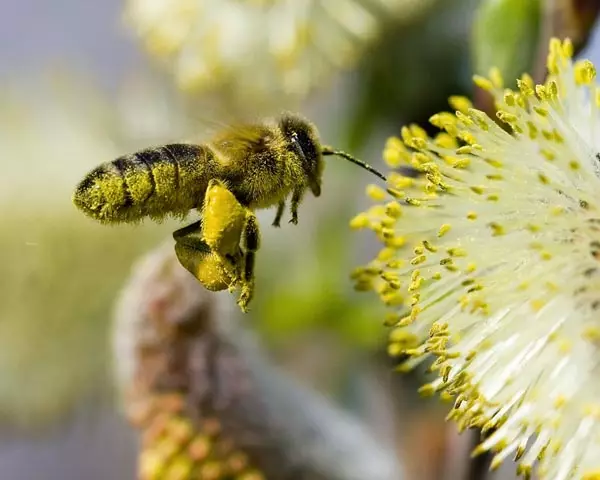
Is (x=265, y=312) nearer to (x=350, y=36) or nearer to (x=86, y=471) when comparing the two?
(x=350, y=36)

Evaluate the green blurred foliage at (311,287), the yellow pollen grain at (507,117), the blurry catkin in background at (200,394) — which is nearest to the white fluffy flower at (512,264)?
the yellow pollen grain at (507,117)

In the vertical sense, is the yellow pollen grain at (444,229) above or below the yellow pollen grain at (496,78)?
below

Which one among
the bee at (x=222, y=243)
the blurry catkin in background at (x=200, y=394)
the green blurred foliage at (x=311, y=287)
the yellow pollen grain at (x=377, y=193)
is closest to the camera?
the bee at (x=222, y=243)

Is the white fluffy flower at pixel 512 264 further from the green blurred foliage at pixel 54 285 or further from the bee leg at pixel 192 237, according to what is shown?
the green blurred foliage at pixel 54 285

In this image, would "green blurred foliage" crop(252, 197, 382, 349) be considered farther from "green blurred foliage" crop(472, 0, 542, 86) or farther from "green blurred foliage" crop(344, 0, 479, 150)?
"green blurred foliage" crop(472, 0, 542, 86)

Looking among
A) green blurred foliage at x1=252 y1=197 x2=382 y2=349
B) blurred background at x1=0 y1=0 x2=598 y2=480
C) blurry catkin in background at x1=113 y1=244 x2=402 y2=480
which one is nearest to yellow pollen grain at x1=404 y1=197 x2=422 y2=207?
blurred background at x1=0 y1=0 x2=598 y2=480

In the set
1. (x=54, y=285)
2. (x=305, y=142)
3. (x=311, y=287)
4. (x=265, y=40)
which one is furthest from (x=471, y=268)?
(x=54, y=285)

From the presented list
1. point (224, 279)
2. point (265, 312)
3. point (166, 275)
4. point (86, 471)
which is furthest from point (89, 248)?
point (86, 471)

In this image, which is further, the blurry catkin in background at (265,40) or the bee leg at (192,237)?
the blurry catkin in background at (265,40)
